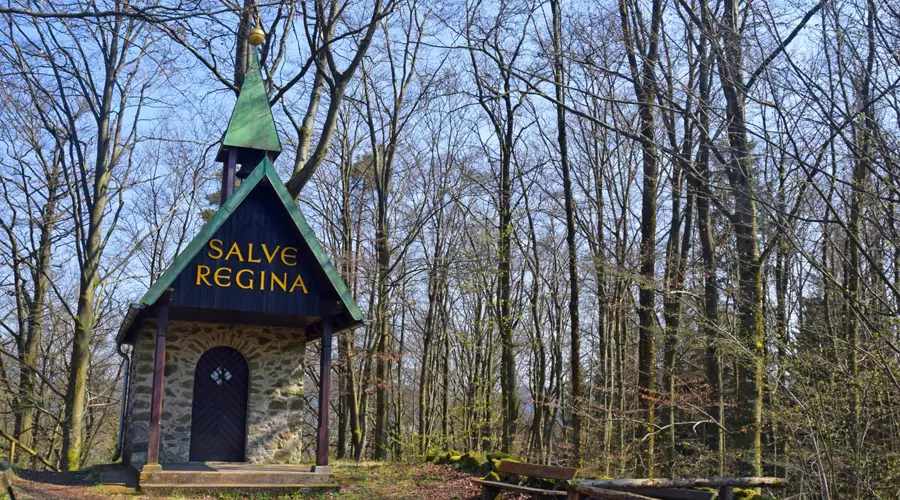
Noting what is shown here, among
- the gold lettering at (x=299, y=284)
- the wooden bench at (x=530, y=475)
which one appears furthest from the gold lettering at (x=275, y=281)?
the wooden bench at (x=530, y=475)

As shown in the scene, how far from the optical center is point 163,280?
36.9 feet

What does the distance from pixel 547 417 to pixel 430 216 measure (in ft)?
24.9

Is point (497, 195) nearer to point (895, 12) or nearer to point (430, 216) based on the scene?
point (430, 216)

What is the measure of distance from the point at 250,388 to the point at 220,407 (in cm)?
60

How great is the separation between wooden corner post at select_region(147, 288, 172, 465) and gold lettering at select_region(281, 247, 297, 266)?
1803mm

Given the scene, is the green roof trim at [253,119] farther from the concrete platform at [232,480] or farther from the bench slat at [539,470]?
the bench slat at [539,470]

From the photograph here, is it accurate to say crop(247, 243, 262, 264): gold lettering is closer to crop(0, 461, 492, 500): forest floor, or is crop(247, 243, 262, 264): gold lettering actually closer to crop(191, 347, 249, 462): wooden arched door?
crop(191, 347, 249, 462): wooden arched door

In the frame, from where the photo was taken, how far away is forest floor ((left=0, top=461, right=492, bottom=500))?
10.6 m

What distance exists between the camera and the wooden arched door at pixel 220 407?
43.5 ft

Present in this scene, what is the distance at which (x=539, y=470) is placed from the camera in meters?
9.62

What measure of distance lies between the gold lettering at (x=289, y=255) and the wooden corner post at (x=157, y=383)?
5.92 feet

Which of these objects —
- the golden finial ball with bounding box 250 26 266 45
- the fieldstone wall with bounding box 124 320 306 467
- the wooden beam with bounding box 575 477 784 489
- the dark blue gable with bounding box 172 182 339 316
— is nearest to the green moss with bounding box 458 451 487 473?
the fieldstone wall with bounding box 124 320 306 467

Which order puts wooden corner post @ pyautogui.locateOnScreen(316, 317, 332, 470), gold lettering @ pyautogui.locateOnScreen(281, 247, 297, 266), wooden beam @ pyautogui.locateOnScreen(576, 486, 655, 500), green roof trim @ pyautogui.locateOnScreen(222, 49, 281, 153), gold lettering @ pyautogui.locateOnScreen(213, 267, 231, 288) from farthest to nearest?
green roof trim @ pyautogui.locateOnScreen(222, 49, 281, 153), gold lettering @ pyautogui.locateOnScreen(281, 247, 297, 266), wooden corner post @ pyautogui.locateOnScreen(316, 317, 332, 470), gold lettering @ pyautogui.locateOnScreen(213, 267, 231, 288), wooden beam @ pyautogui.locateOnScreen(576, 486, 655, 500)

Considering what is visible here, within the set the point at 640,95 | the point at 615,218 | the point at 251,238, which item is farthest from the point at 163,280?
the point at 615,218
